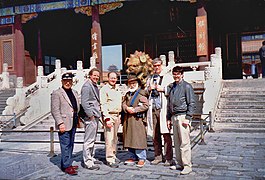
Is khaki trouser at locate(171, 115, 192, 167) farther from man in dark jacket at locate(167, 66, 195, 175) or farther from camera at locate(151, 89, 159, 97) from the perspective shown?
camera at locate(151, 89, 159, 97)

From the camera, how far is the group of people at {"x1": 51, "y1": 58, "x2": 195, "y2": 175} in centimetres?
466

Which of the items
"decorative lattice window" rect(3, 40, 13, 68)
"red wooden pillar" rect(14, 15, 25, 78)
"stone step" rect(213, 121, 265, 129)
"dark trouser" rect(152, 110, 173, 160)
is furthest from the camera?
"decorative lattice window" rect(3, 40, 13, 68)

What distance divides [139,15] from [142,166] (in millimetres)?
13634

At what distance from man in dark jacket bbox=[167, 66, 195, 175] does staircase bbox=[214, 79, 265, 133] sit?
450 cm

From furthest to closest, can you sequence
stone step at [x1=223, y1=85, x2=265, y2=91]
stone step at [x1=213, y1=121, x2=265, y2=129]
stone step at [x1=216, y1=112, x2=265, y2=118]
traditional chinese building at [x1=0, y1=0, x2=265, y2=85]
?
traditional chinese building at [x1=0, y1=0, x2=265, y2=85]
stone step at [x1=223, y1=85, x2=265, y2=91]
stone step at [x1=216, y1=112, x2=265, y2=118]
stone step at [x1=213, y1=121, x2=265, y2=129]

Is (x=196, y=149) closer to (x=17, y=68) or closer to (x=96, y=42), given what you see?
(x=96, y=42)

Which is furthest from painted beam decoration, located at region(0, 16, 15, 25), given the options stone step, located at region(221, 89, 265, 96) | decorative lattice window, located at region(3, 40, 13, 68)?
stone step, located at region(221, 89, 265, 96)

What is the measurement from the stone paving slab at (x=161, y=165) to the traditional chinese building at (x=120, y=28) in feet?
26.0

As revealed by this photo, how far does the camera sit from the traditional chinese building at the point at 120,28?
592 inches

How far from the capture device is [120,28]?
18422 millimetres

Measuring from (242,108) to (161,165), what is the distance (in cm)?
556

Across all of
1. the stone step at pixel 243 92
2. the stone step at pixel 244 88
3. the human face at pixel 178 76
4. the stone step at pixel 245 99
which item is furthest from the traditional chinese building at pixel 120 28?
the human face at pixel 178 76

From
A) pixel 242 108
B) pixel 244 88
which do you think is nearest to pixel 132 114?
pixel 242 108

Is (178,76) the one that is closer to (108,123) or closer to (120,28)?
(108,123)
